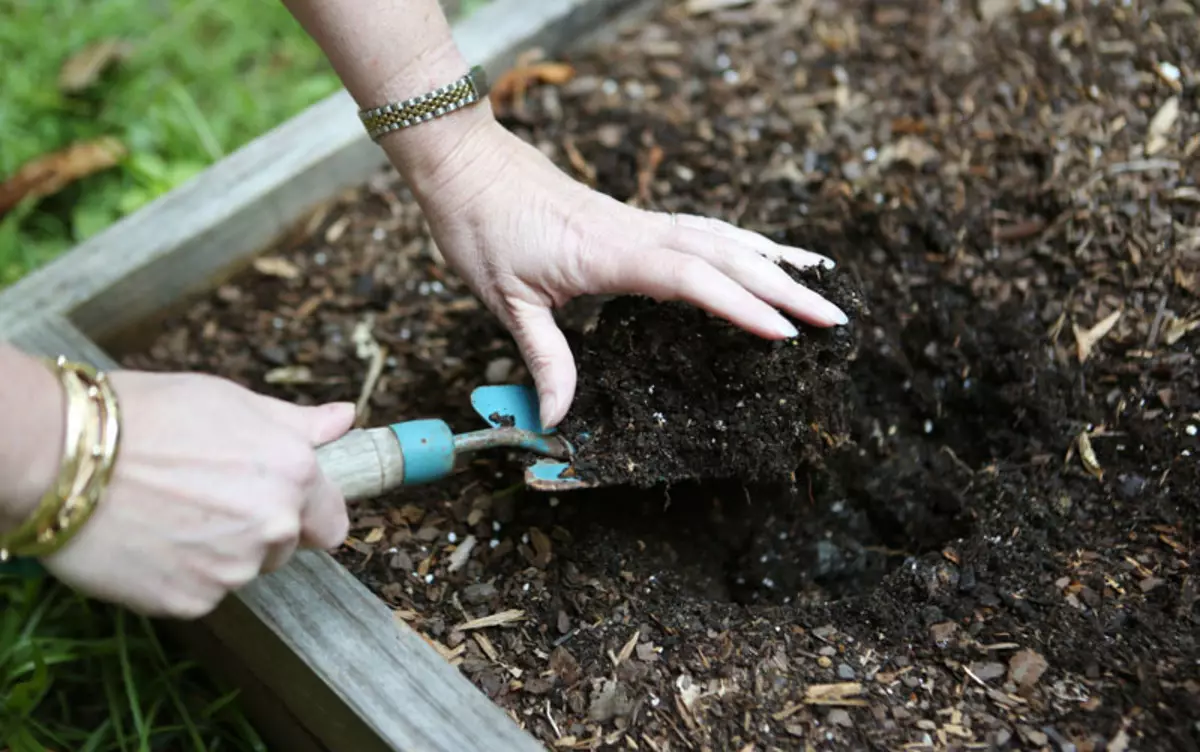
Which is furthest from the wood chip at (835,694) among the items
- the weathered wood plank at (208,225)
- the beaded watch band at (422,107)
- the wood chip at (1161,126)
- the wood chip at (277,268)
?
the weathered wood plank at (208,225)

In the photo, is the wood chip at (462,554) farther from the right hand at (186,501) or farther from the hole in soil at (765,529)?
the right hand at (186,501)

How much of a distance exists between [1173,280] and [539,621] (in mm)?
1447

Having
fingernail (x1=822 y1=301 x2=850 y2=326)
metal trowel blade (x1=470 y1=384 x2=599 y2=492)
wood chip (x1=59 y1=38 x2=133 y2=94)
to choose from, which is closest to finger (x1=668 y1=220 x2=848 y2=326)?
fingernail (x1=822 y1=301 x2=850 y2=326)

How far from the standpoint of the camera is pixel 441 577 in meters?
1.90

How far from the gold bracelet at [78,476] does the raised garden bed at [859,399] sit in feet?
1.76

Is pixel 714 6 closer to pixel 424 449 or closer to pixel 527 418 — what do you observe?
pixel 527 418

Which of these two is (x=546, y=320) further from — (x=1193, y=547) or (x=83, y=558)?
(x=1193, y=547)

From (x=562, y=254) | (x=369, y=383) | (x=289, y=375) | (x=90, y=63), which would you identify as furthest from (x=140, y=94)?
(x=562, y=254)

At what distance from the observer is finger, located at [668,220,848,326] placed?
1697 millimetres

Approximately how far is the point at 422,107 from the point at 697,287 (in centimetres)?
62

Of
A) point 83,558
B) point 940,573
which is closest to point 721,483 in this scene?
point 940,573

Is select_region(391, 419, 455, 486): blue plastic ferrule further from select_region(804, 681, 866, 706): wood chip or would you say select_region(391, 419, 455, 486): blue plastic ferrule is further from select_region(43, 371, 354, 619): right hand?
select_region(804, 681, 866, 706): wood chip

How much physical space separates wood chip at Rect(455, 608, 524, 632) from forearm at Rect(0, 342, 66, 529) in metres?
0.77

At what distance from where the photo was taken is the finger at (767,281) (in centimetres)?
170
